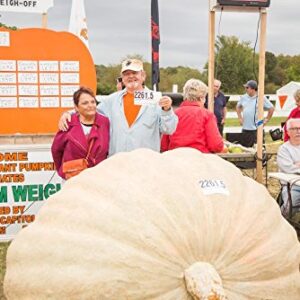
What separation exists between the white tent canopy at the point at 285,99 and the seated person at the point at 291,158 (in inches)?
569

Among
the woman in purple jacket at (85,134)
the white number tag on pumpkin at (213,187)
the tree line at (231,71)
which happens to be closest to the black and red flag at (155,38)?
the woman in purple jacket at (85,134)

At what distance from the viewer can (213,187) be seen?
251 cm

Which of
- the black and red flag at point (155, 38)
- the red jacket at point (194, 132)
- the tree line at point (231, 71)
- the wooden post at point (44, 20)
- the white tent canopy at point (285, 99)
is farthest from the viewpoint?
the tree line at point (231, 71)

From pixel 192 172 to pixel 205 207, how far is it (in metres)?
0.26

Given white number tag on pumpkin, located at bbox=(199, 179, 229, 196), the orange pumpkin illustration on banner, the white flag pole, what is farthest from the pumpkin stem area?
the white flag pole

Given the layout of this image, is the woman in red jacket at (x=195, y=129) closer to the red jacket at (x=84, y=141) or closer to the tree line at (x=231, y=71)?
the red jacket at (x=84, y=141)

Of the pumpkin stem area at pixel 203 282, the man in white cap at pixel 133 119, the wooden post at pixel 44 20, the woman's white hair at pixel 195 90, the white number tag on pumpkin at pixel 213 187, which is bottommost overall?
the pumpkin stem area at pixel 203 282

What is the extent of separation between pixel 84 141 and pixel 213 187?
70.0 inches

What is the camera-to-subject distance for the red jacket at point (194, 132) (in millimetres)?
5039

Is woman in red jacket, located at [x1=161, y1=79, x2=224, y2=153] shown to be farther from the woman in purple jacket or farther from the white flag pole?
the white flag pole

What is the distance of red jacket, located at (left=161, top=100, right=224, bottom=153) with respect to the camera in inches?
198

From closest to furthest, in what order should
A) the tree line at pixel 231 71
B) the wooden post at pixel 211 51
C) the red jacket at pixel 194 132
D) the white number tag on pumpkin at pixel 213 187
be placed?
the white number tag on pumpkin at pixel 213 187 → the red jacket at pixel 194 132 → the wooden post at pixel 211 51 → the tree line at pixel 231 71

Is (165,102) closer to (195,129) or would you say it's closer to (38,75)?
(195,129)

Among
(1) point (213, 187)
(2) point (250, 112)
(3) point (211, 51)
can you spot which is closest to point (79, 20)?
→ (3) point (211, 51)
